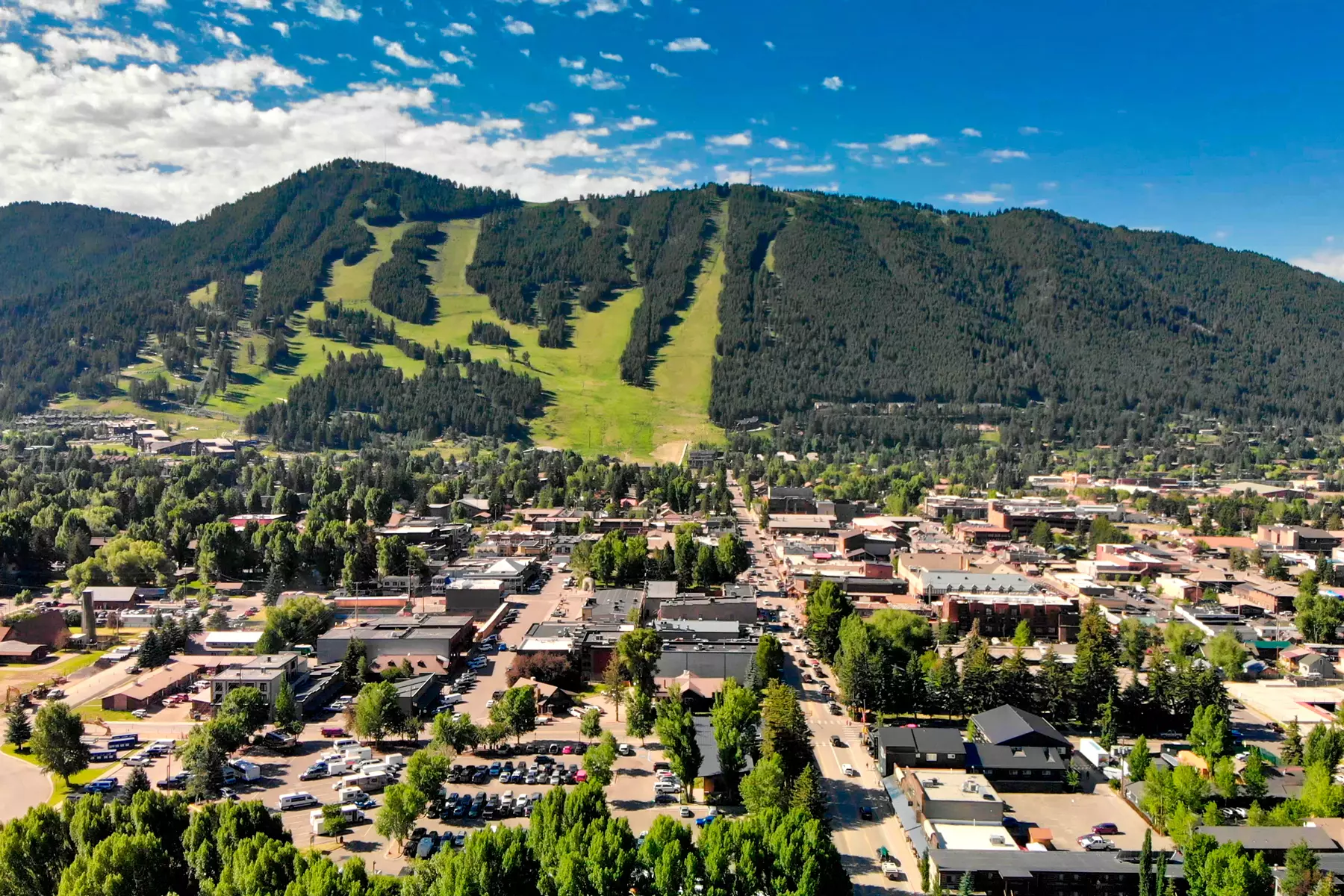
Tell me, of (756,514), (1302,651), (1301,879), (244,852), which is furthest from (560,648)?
(756,514)

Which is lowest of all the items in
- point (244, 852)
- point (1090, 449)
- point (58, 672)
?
point (58, 672)

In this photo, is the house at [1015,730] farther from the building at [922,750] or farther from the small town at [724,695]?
the building at [922,750]

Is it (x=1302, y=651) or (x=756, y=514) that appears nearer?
(x=1302, y=651)

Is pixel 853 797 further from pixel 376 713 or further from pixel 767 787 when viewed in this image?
pixel 376 713

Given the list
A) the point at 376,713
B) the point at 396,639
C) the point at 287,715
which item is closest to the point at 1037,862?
the point at 376,713

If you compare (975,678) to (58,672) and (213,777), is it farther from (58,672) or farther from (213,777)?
(58,672)

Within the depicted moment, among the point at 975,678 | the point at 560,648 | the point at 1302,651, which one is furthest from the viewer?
the point at 1302,651
